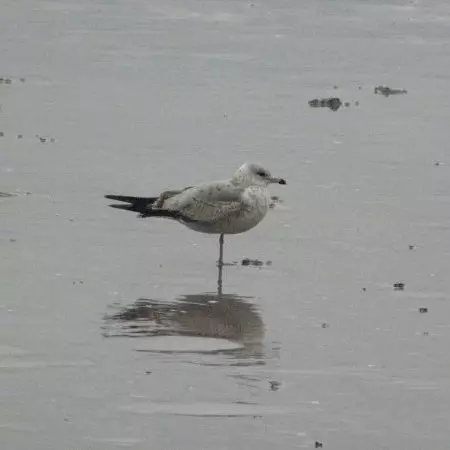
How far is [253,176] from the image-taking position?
11672 mm

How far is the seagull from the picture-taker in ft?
37.0

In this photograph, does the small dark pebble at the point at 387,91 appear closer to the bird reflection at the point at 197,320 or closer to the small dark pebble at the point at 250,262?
the small dark pebble at the point at 250,262

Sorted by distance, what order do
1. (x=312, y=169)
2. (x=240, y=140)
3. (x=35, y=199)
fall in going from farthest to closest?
(x=240, y=140) → (x=312, y=169) → (x=35, y=199)

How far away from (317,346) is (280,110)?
868cm

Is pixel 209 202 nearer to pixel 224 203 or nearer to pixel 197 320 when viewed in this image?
pixel 224 203

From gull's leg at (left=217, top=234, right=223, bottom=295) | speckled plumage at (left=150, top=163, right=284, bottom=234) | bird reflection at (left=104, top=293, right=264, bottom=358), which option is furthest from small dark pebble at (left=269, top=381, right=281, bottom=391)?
speckled plumage at (left=150, top=163, right=284, bottom=234)

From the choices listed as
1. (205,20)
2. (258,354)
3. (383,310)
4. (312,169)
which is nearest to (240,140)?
(312,169)

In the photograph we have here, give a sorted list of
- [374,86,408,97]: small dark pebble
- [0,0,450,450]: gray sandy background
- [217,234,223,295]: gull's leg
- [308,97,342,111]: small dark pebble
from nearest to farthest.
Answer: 1. [0,0,450,450]: gray sandy background
2. [217,234,223,295]: gull's leg
3. [308,97,342,111]: small dark pebble
4. [374,86,408,97]: small dark pebble

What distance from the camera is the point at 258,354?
8883 millimetres

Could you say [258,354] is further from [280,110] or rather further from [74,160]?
[280,110]

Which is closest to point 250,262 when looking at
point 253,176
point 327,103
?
point 253,176

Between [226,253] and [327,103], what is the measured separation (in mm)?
6733

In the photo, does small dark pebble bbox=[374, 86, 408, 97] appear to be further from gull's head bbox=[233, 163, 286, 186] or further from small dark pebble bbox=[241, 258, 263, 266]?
small dark pebble bbox=[241, 258, 263, 266]

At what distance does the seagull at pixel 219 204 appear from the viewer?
11.3 metres
